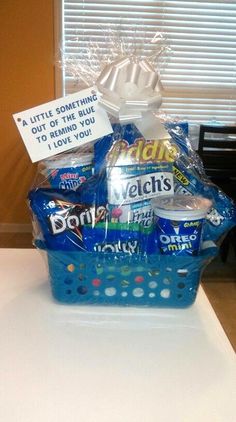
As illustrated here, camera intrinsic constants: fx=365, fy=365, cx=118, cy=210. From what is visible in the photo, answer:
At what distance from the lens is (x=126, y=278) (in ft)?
1.90

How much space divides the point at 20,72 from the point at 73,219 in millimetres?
2280

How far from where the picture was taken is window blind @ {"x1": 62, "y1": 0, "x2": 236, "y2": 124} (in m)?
2.53

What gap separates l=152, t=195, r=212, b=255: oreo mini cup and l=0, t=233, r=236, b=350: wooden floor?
111 cm

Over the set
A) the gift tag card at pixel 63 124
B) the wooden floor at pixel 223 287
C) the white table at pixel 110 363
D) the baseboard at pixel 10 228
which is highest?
the gift tag card at pixel 63 124

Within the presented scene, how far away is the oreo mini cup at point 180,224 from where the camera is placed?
0.54 metres

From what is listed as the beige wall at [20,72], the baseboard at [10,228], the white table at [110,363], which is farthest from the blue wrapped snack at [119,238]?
the baseboard at [10,228]

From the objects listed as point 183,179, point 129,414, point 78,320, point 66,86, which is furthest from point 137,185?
point 66,86

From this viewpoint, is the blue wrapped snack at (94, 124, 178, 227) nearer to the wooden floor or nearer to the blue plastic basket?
the blue plastic basket

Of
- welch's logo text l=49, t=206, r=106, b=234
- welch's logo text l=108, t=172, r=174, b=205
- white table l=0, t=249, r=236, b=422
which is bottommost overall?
white table l=0, t=249, r=236, b=422

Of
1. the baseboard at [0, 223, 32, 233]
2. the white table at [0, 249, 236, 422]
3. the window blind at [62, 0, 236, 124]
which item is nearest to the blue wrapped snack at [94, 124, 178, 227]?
the white table at [0, 249, 236, 422]

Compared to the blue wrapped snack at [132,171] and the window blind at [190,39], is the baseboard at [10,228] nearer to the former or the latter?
the window blind at [190,39]

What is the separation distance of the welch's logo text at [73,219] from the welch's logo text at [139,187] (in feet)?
0.11

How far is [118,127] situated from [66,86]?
2.13 metres

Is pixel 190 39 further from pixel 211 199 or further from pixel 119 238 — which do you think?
pixel 119 238
